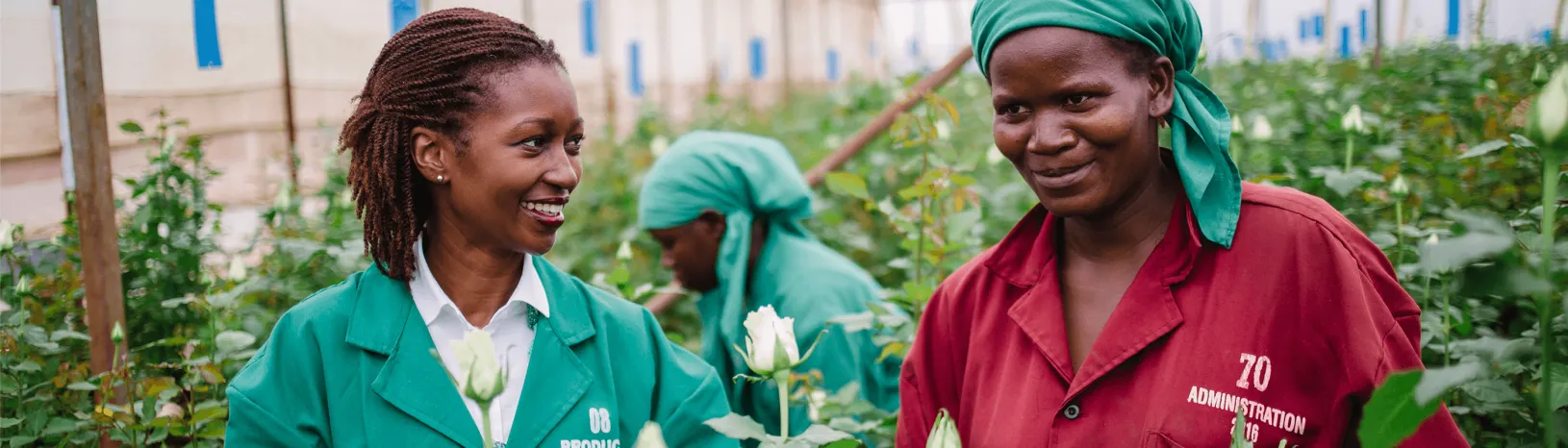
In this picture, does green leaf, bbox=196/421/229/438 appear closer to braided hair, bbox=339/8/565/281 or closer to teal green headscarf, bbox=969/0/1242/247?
braided hair, bbox=339/8/565/281

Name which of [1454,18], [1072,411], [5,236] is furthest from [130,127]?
[1454,18]

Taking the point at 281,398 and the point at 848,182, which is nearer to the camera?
the point at 281,398

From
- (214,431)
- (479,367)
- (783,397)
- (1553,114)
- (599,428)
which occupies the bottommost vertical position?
(214,431)

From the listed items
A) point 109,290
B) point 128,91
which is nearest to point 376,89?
point 109,290

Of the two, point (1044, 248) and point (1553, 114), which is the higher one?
point (1553, 114)

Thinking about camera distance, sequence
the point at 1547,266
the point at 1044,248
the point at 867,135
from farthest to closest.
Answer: the point at 867,135 → the point at 1044,248 → the point at 1547,266

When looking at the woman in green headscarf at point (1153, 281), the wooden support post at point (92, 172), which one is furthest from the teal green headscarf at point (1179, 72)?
the wooden support post at point (92, 172)

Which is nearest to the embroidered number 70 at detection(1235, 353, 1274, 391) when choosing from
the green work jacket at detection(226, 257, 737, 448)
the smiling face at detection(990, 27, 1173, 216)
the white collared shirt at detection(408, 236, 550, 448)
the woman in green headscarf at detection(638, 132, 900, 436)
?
the smiling face at detection(990, 27, 1173, 216)

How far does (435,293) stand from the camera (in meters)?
1.51

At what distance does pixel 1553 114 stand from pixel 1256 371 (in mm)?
568

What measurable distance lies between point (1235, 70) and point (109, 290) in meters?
7.47

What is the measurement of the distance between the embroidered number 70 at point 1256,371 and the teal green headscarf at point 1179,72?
0.16 meters

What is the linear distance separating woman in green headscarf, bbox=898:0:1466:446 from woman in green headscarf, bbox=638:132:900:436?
1.17 meters

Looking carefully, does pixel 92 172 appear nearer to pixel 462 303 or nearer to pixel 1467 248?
pixel 462 303
